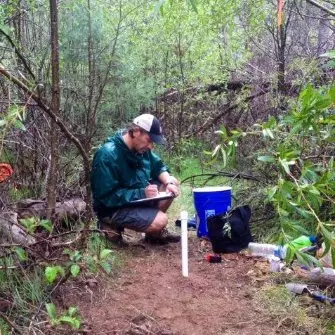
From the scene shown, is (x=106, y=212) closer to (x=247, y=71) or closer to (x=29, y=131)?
(x=29, y=131)

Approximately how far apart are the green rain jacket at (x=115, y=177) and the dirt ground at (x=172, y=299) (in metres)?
0.48

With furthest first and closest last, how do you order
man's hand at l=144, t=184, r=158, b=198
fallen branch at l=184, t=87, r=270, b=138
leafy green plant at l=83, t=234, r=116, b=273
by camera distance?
fallen branch at l=184, t=87, r=270, b=138 → man's hand at l=144, t=184, r=158, b=198 → leafy green plant at l=83, t=234, r=116, b=273

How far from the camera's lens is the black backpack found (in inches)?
169

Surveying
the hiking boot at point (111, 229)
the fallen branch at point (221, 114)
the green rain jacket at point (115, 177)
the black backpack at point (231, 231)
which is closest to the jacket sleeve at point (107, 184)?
the green rain jacket at point (115, 177)

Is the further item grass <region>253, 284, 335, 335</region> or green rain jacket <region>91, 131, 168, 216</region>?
green rain jacket <region>91, 131, 168, 216</region>

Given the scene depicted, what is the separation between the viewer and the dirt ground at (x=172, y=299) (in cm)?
300

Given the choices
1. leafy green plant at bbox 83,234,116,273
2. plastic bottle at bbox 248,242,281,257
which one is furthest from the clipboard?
plastic bottle at bbox 248,242,281,257

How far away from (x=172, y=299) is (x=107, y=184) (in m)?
1.28

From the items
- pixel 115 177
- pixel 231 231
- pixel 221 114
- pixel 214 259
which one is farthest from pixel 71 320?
pixel 221 114

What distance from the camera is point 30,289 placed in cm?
298

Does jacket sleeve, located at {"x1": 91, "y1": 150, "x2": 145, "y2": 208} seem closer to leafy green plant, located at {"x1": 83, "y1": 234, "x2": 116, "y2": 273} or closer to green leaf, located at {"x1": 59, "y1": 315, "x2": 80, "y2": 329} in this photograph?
leafy green plant, located at {"x1": 83, "y1": 234, "x2": 116, "y2": 273}

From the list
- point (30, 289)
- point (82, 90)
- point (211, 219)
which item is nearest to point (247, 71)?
point (82, 90)

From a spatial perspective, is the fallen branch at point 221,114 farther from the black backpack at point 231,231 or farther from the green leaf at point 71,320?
the green leaf at point 71,320

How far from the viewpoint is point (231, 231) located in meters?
4.30
